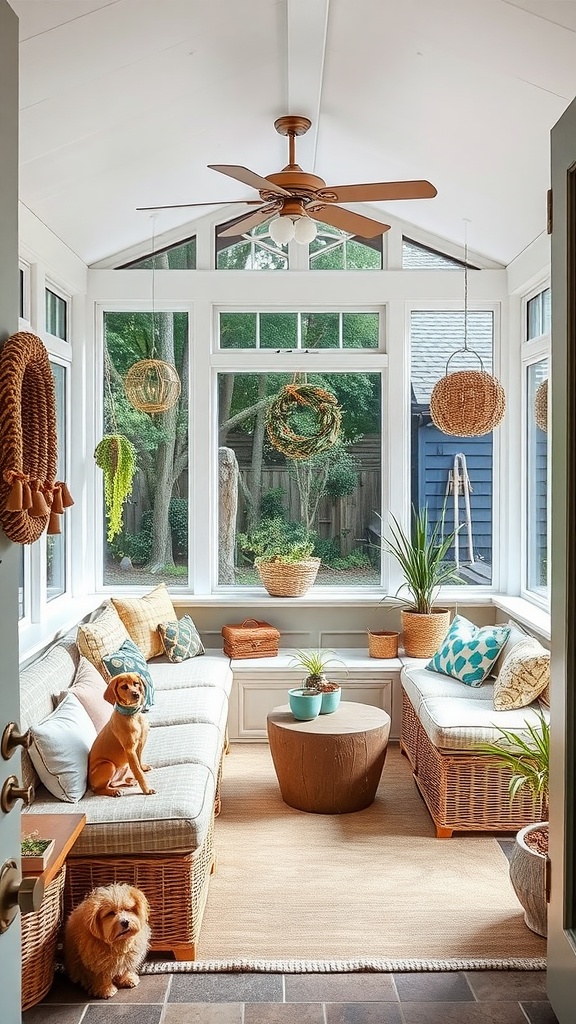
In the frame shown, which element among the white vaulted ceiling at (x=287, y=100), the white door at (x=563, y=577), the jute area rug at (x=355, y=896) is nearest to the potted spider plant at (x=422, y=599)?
the jute area rug at (x=355, y=896)

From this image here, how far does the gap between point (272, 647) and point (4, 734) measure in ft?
13.5

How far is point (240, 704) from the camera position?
5.34 m

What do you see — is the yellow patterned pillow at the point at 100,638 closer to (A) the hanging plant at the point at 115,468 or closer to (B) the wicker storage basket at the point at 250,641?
(B) the wicker storage basket at the point at 250,641

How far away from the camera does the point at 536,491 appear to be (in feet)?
18.0

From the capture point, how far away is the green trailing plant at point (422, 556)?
17.9 feet

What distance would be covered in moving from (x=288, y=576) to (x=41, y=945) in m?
3.21

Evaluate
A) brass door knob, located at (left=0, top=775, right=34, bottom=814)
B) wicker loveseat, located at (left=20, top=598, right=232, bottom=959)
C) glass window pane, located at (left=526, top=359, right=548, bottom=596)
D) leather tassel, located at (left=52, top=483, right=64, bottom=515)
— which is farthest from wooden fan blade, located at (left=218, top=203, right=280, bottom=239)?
brass door knob, located at (left=0, top=775, right=34, bottom=814)

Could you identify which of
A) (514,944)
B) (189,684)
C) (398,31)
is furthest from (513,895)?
(398,31)

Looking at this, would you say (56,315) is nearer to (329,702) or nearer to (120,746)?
(329,702)

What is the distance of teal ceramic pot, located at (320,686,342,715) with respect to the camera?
4410 millimetres

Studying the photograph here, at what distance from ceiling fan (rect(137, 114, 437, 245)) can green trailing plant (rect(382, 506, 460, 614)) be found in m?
2.23

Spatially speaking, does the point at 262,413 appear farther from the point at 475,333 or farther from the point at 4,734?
the point at 4,734

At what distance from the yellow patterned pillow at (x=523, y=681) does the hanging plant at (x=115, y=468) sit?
2.50 m

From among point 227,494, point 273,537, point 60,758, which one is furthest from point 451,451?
point 60,758
